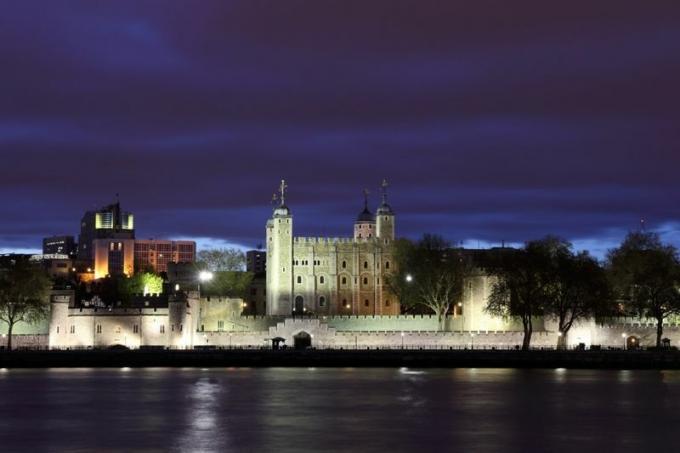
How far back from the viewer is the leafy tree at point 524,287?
357ft

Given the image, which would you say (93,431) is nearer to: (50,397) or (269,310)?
(50,397)

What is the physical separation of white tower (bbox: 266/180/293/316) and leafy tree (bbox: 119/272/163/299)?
2446cm

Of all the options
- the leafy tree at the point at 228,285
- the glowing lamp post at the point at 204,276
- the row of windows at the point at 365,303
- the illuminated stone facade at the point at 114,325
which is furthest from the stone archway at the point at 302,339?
the leafy tree at the point at 228,285

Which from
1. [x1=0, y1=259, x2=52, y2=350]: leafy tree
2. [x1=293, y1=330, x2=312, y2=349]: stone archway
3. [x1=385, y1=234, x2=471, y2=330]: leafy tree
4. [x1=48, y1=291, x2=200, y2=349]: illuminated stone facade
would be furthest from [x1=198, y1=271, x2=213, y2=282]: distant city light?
[x1=48, y1=291, x2=200, y2=349]: illuminated stone facade

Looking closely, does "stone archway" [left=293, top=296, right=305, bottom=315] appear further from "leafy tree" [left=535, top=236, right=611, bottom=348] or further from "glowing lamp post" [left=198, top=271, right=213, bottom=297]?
"leafy tree" [left=535, top=236, right=611, bottom=348]

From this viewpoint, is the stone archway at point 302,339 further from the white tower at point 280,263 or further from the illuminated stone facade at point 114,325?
the white tower at point 280,263

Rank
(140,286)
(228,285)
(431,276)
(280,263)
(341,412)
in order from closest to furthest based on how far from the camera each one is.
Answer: (341,412), (431,276), (280,263), (228,285), (140,286)

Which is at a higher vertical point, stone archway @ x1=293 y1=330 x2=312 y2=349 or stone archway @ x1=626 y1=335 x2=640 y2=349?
stone archway @ x1=293 y1=330 x2=312 y2=349

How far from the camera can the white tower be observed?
138875mm

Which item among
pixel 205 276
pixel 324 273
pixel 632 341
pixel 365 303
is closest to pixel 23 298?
pixel 205 276

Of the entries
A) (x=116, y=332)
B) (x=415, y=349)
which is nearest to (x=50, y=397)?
(x=116, y=332)

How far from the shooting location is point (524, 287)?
109938mm

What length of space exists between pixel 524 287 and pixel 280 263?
116 feet

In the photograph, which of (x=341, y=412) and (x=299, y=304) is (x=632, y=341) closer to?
(x=299, y=304)
